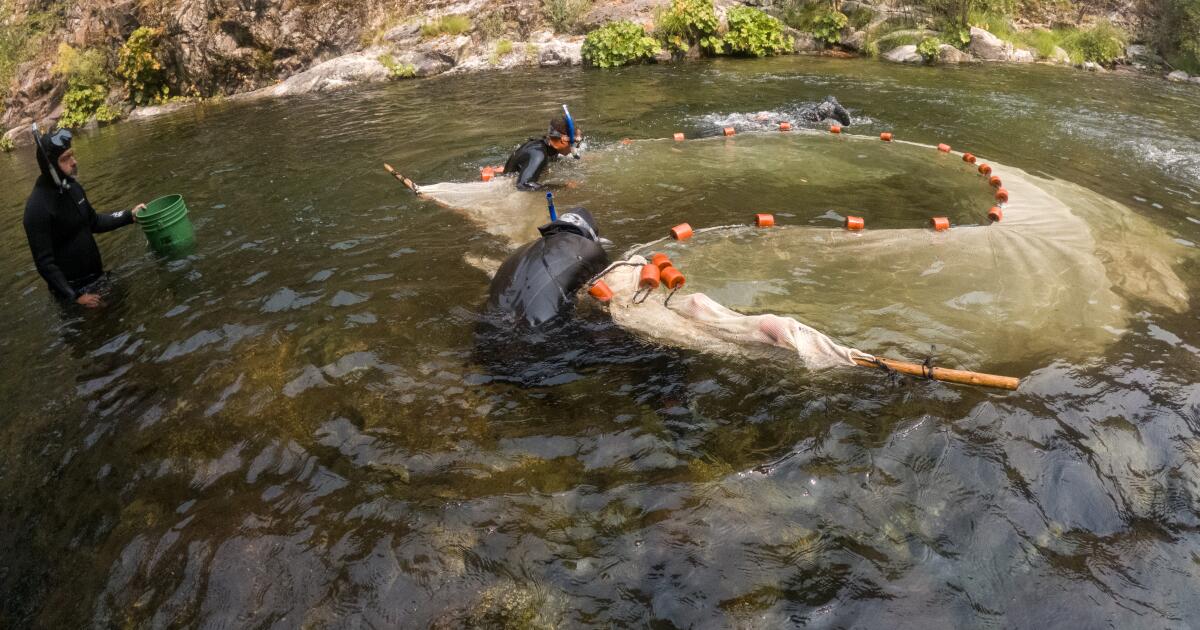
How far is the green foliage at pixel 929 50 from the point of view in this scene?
1597 cm

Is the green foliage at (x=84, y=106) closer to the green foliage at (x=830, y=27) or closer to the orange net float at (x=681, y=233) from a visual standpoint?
the orange net float at (x=681, y=233)

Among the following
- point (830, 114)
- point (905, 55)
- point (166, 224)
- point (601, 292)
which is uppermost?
point (166, 224)

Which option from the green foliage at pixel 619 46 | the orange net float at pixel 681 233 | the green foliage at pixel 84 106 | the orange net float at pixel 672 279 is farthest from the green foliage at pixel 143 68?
the orange net float at pixel 672 279

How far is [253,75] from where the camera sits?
1930 cm

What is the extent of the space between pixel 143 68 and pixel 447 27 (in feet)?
29.0

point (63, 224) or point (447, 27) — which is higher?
point (447, 27)

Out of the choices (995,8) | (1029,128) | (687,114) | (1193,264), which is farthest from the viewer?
(995,8)

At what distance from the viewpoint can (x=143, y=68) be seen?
18.6 m

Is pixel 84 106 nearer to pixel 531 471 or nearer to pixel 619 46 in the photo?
pixel 619 46

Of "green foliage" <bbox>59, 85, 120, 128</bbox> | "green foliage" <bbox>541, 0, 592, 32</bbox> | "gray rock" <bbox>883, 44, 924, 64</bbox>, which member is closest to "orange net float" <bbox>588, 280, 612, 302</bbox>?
"gray rock" <bbox>883, 44, 924, 64</bbox>

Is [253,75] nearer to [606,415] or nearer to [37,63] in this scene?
[37,63]

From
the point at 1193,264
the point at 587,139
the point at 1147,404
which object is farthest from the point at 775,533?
the point at 587,139

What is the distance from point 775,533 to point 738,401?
1.02 metres

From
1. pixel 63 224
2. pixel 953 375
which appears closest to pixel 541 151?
pixel 63 224
